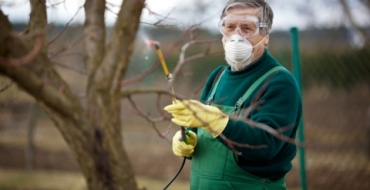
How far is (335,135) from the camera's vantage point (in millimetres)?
4988

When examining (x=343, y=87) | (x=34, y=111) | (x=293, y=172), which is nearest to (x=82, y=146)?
(x=343, y=87)

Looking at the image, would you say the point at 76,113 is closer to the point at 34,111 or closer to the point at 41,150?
the point at 34,111

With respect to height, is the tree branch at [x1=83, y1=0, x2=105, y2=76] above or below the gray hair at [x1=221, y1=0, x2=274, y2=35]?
below

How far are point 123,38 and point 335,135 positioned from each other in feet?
9.33

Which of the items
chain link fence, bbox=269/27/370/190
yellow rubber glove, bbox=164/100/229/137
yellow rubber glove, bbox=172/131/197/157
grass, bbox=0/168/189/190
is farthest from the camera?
grass, bbox=0/168/189/190

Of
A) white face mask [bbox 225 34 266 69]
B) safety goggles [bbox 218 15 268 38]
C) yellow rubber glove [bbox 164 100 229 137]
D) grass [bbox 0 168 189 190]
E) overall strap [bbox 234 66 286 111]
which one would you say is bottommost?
grass [bbox 0 168 189 190]

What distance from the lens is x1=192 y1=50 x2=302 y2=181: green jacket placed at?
196 centimetres

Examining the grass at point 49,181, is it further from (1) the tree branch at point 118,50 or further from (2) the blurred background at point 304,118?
(1) the tree branch at point 118,50

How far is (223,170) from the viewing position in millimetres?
2166

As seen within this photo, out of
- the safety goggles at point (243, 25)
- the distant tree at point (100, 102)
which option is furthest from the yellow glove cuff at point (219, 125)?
the distant tree at point (100, 102)

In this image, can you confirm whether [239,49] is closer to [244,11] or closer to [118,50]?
[244,11]

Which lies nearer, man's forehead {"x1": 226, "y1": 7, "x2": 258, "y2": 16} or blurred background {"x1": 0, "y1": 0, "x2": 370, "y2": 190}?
man's forehead {"x1": 226, "y1": 7, "x2": 258, "y2": 16}

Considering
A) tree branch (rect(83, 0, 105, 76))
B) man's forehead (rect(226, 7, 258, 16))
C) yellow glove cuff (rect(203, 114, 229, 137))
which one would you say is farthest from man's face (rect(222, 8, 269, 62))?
tree branch (rect(83, 0, 105, 76))

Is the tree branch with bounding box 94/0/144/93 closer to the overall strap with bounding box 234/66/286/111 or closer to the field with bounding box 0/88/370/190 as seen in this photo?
the overall strap with bounding box 234/66/286/111
